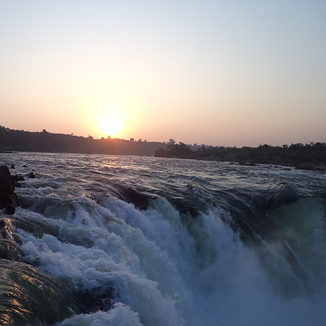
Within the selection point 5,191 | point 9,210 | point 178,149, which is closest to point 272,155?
point 178,149

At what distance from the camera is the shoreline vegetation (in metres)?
55.8

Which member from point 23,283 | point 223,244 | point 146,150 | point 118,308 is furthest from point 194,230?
point 146,150

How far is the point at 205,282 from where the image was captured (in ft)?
33.1

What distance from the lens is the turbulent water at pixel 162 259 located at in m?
5.39

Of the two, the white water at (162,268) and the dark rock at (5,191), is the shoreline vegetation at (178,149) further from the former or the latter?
the dark rock at (5,191)

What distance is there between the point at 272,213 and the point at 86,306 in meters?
12.6

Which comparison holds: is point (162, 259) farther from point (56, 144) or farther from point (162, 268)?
point (56, 144)

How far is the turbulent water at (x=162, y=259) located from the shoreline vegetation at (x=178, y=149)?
1442 inches

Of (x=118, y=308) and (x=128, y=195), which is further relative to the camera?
(x=128, y=195)

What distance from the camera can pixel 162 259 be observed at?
9.35 m

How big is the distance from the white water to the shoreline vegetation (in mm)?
39617

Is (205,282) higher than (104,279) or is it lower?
lower

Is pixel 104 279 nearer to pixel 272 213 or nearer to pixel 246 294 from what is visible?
pixel 246 294

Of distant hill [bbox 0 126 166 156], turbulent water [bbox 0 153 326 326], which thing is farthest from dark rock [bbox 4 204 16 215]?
distant hill [bbox 0 126 166 156]
